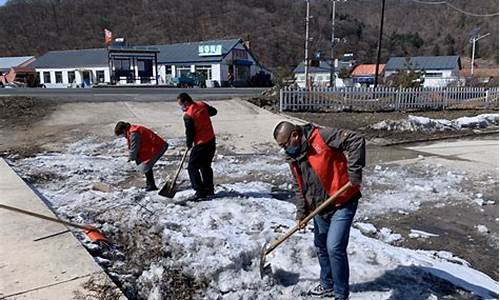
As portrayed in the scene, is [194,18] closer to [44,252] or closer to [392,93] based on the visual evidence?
[392,93]

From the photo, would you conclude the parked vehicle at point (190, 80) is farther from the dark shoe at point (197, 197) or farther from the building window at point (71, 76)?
the dark shoe at point (197, 197)

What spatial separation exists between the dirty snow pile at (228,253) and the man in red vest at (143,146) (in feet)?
1.26

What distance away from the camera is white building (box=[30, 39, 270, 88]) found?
162 ft

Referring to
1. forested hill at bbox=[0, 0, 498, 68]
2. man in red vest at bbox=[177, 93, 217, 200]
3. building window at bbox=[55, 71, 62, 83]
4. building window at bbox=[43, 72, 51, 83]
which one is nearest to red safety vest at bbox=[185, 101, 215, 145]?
man in red vest at bbox=[177, 93, 217, 200]

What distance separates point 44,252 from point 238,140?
8577mm

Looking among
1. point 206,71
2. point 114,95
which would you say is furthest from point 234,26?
point 114,95

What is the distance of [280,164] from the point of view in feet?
33.1

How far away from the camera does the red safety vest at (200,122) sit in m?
6.67

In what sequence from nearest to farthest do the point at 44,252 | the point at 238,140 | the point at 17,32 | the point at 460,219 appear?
the point at 44,252
the point at 460,219
the point at 238,140
the point at 17,32

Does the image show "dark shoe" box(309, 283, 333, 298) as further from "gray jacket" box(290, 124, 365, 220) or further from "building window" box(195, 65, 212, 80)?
"building window" box(195, 65, 212, 80)

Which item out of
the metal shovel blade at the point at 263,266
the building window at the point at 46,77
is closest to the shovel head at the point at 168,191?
the metal shovel blade at the point at 263,266

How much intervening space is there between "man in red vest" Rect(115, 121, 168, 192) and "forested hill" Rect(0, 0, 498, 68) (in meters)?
86.2

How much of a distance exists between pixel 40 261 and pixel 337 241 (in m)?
2.78

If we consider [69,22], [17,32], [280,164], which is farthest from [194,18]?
[280,164]
